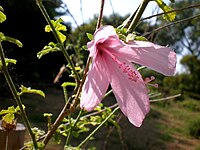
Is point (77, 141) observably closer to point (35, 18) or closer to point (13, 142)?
point (35, 18)

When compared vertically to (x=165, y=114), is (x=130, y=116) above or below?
above

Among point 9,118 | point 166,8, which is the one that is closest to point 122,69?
point 166,8

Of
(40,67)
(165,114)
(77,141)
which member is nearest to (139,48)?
(77,141)

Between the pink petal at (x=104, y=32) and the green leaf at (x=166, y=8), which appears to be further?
the green leaf at (x=166, y=8)

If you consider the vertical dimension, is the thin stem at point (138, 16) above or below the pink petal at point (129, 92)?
above

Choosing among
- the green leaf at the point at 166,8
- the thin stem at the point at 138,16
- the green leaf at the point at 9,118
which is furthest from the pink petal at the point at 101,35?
the green leaf at the point at 9,118

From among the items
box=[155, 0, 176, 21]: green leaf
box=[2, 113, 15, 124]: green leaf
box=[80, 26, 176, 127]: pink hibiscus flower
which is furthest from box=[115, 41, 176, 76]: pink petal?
box=[2, 113, 15, 124]: green leaf

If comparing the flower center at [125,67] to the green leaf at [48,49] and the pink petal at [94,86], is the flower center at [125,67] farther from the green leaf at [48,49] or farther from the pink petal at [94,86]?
the green leaf at [48,49]

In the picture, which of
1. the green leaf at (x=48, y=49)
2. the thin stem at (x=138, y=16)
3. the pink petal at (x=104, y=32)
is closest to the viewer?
the pink petal at (x=104, y=32)

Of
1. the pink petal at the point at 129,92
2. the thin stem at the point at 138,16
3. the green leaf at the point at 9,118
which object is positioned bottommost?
the green leaf at the point at 9,118
